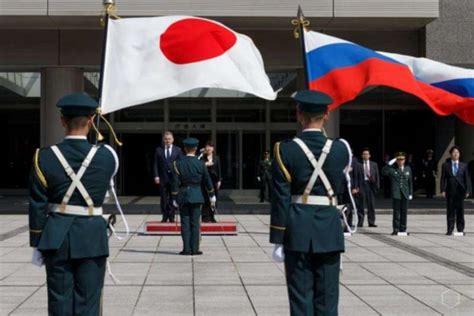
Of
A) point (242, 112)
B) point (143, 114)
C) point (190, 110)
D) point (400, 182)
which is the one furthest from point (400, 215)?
point (143, 114)

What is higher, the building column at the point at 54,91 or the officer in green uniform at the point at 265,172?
the building column at the point at 54,91

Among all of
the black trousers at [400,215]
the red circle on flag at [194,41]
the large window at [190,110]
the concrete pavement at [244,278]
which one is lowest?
the concrete pavement at [244,278]

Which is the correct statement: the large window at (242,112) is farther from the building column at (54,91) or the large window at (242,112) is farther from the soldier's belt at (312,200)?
the soldier's belt at (312,200)

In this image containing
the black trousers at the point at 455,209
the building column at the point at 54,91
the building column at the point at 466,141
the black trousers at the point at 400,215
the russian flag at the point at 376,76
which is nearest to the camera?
the russian flag at the point at 376,76

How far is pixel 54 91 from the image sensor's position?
22594 mm

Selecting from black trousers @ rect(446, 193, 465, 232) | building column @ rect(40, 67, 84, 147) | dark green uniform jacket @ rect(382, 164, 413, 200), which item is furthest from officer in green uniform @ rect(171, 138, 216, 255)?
building column @ rect(40, 67, 84, 147)

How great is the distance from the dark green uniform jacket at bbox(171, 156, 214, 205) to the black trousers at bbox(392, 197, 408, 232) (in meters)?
5.06

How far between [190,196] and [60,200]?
638 cm

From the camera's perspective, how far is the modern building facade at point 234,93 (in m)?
20.7

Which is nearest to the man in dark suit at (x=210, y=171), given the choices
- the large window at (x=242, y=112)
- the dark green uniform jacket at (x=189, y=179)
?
the dark green uniform jacket at (x=189, y=179)

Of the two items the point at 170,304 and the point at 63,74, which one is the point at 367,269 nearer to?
the point at 170,304

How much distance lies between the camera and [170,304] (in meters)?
7.44

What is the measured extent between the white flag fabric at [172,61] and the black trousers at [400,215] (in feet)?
23.8

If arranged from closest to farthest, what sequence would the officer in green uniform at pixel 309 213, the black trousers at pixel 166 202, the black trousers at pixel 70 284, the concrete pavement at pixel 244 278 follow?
the black trousers at pixel 70 284, the officer in green uniform at pixel 309 213, the concrete pavement at pixel 244 278, the black trousers at pixel 166 202
